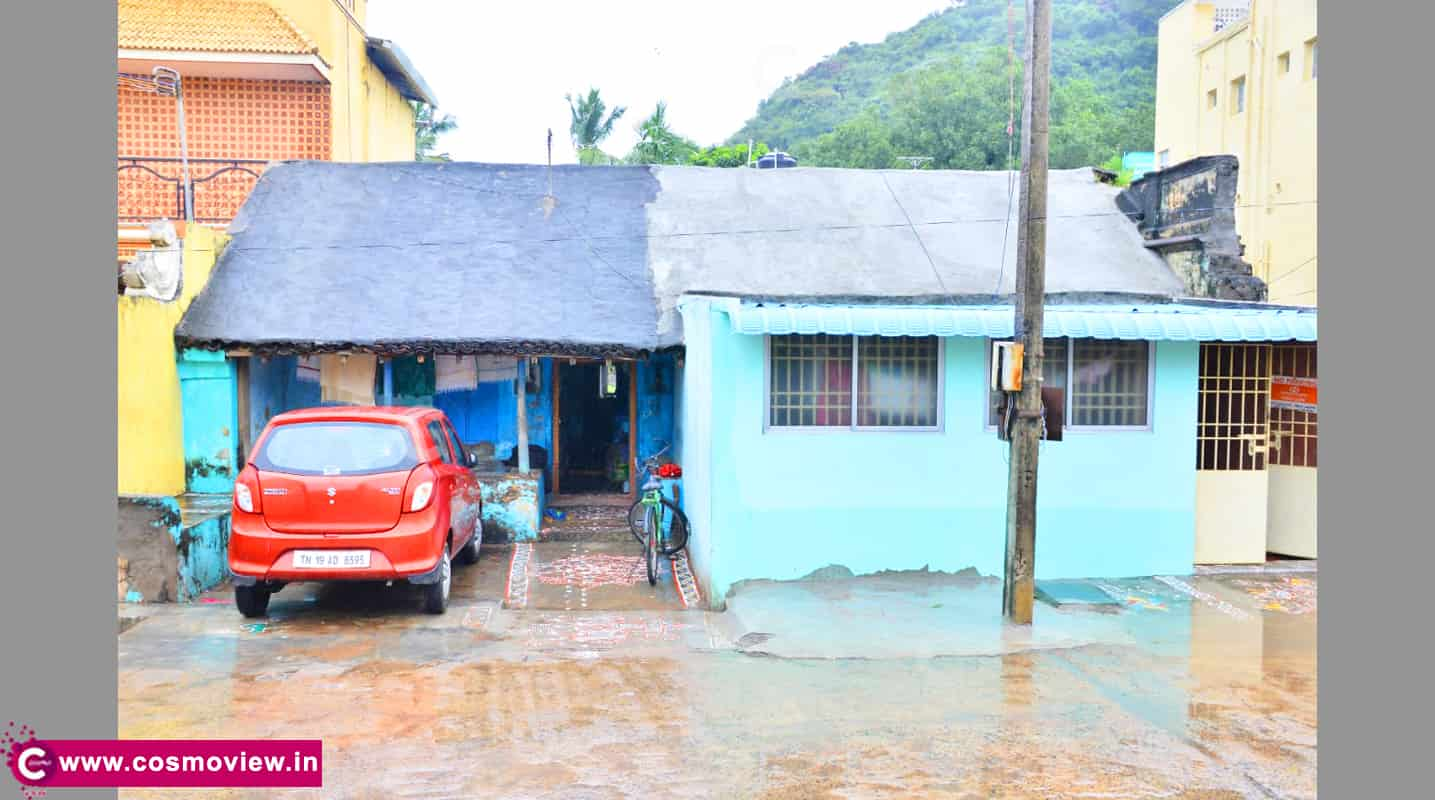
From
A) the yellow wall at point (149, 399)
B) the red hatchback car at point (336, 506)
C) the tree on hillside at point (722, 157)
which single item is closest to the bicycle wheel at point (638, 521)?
the red hatchback car at point (336, 506)

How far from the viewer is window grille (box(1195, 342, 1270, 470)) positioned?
11453 millimetres

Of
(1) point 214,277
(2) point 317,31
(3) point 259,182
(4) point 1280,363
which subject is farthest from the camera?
(2) point 317,31

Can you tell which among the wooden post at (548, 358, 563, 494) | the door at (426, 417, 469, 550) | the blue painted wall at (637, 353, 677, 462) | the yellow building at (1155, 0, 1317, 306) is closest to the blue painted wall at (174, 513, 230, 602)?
the door at (426, 417, 469, 550)

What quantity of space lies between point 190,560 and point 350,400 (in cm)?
423

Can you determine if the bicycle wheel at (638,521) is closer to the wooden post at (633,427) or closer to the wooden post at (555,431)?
the wooden post at (633,427)

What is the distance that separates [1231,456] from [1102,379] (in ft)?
6.42

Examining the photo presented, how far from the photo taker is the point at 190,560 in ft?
31.9

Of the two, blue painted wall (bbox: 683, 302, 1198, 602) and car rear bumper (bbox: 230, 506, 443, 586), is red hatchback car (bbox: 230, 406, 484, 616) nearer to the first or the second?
car rear bumper (bbox: 230, 506, 443, 586)

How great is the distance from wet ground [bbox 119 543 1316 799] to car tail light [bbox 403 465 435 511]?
0.99 meters

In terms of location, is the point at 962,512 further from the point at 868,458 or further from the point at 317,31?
the point at 317,31

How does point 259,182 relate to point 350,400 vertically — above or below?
above

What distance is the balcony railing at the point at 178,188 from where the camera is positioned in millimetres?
15836

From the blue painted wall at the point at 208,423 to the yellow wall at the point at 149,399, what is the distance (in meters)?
0.11

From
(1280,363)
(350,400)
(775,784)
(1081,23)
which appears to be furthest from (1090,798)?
(1081,23)
